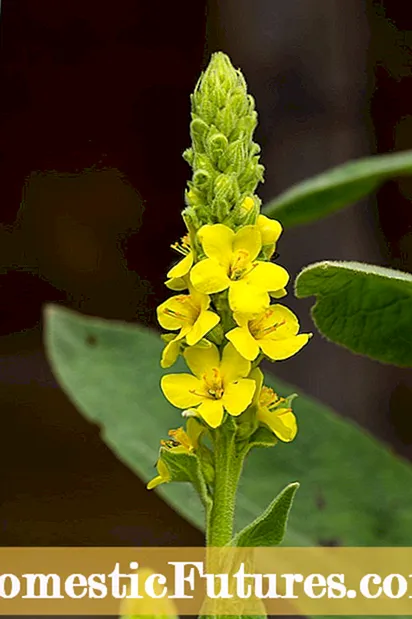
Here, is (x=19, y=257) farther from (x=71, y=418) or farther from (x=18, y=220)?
(x=71, y=418)

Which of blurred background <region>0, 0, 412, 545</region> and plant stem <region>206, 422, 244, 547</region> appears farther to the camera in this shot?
blurred background <region>0, 0, 412, 545</region>

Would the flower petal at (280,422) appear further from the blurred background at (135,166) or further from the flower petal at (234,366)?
the blurred background at (135,166)

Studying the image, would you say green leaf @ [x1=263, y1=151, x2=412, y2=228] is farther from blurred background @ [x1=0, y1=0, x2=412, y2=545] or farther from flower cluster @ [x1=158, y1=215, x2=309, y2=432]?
blurred background @ [x1=0, y1=0, x2=412, y2=545]

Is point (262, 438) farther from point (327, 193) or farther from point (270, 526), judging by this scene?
point (327, 193)

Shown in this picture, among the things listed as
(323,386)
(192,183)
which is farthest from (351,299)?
(323,386)

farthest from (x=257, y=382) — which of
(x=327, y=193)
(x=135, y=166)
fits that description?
(x=135, y=166)

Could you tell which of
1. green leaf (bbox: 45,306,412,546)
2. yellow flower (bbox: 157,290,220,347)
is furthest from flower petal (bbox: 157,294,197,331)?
green leaf (bbox: 45,306,412,546)
